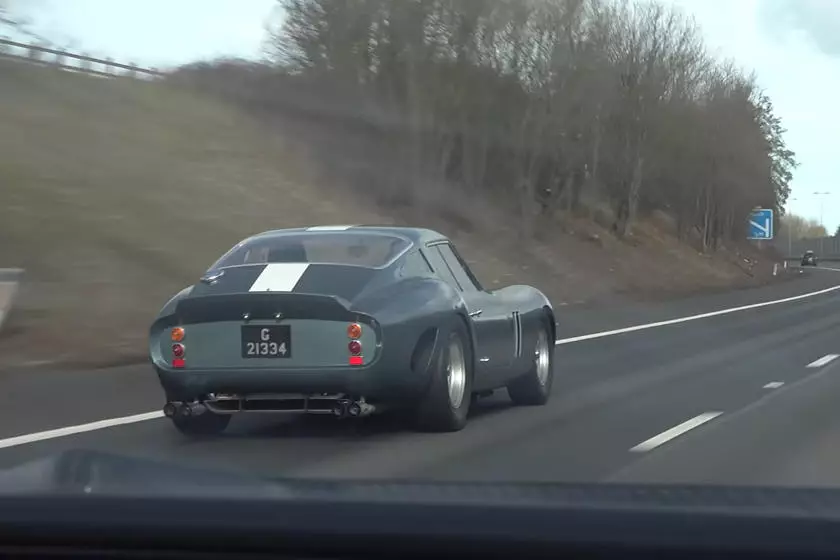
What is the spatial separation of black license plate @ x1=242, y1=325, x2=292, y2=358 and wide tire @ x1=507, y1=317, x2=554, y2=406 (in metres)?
3.24

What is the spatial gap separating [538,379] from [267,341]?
3641 millimetres

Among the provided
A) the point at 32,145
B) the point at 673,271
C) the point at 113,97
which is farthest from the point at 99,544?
the point at 673,271

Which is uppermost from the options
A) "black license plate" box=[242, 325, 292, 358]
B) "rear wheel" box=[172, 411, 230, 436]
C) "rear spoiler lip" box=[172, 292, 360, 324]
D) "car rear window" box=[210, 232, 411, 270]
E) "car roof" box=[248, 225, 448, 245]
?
"car roof" box=[248, 225, 448, 245]

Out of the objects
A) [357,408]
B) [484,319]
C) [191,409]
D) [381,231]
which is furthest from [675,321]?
[191,409]

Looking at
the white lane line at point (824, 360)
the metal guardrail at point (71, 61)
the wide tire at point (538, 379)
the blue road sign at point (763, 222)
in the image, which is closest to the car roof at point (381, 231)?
the wide tire at point (538, 379)

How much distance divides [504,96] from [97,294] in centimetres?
2480

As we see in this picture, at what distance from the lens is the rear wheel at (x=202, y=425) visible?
9.45m

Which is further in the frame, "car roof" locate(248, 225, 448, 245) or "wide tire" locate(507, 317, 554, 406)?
"wide tire" locate(507, 317, 554, 406)

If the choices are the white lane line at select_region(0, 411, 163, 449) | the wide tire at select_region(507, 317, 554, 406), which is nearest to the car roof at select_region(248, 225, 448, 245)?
the white lane line at select_region(0, 411, 163, 449)

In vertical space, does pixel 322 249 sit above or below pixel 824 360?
→ above

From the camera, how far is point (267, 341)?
848 cm

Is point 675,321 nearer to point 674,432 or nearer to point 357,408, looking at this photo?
point 674,432

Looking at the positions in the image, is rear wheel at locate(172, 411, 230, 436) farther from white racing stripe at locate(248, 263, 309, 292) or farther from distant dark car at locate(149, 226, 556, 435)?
white racing stripe at locate(248, 263, 309, 292)

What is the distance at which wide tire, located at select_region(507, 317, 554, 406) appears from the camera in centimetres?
1138
